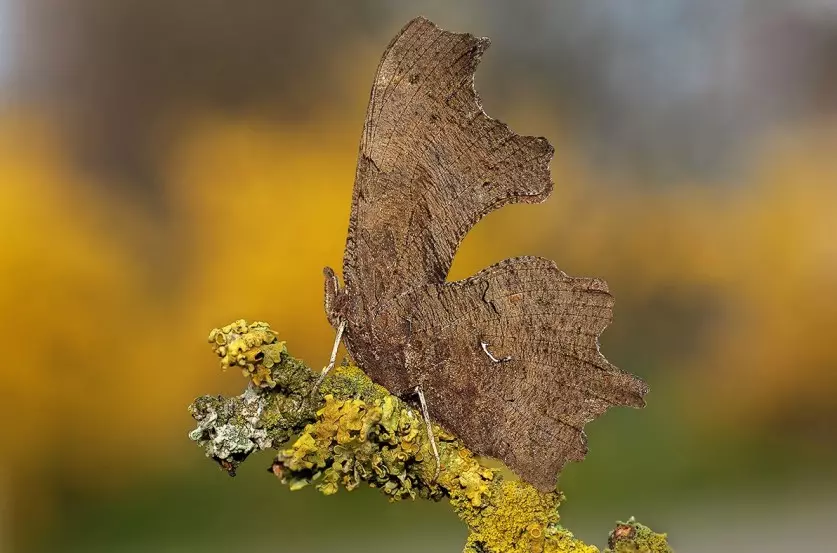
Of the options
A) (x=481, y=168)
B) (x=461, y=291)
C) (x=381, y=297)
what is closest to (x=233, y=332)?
(x=381, y=297)

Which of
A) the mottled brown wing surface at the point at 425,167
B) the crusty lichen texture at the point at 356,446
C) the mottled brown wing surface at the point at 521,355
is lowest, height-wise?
the crusty lichen texture at the point at 356,446

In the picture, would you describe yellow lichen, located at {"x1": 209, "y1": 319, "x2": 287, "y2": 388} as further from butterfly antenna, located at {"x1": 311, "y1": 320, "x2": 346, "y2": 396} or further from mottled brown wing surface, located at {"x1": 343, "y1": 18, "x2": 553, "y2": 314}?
mottled brown wing surface, located at {"x1": 343, "y1": 18, "x2": 553, "y2": 314}

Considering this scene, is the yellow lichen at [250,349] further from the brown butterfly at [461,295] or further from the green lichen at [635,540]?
the green lichen at [635,540]

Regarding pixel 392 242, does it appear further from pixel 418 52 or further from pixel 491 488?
pixel 491 488

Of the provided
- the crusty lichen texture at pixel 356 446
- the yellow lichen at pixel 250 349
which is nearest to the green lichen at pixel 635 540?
the crusty lichen texture at pixel 356 446

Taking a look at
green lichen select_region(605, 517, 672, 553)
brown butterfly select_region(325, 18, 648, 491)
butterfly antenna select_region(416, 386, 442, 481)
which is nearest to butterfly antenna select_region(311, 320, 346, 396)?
brown butterfly select_region(325, 18, 648, 491)

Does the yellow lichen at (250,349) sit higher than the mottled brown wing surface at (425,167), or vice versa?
the mottled brown wing surface at (425,167)

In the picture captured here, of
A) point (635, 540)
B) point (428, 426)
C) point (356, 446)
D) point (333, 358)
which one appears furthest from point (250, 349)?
point (635, 540)
